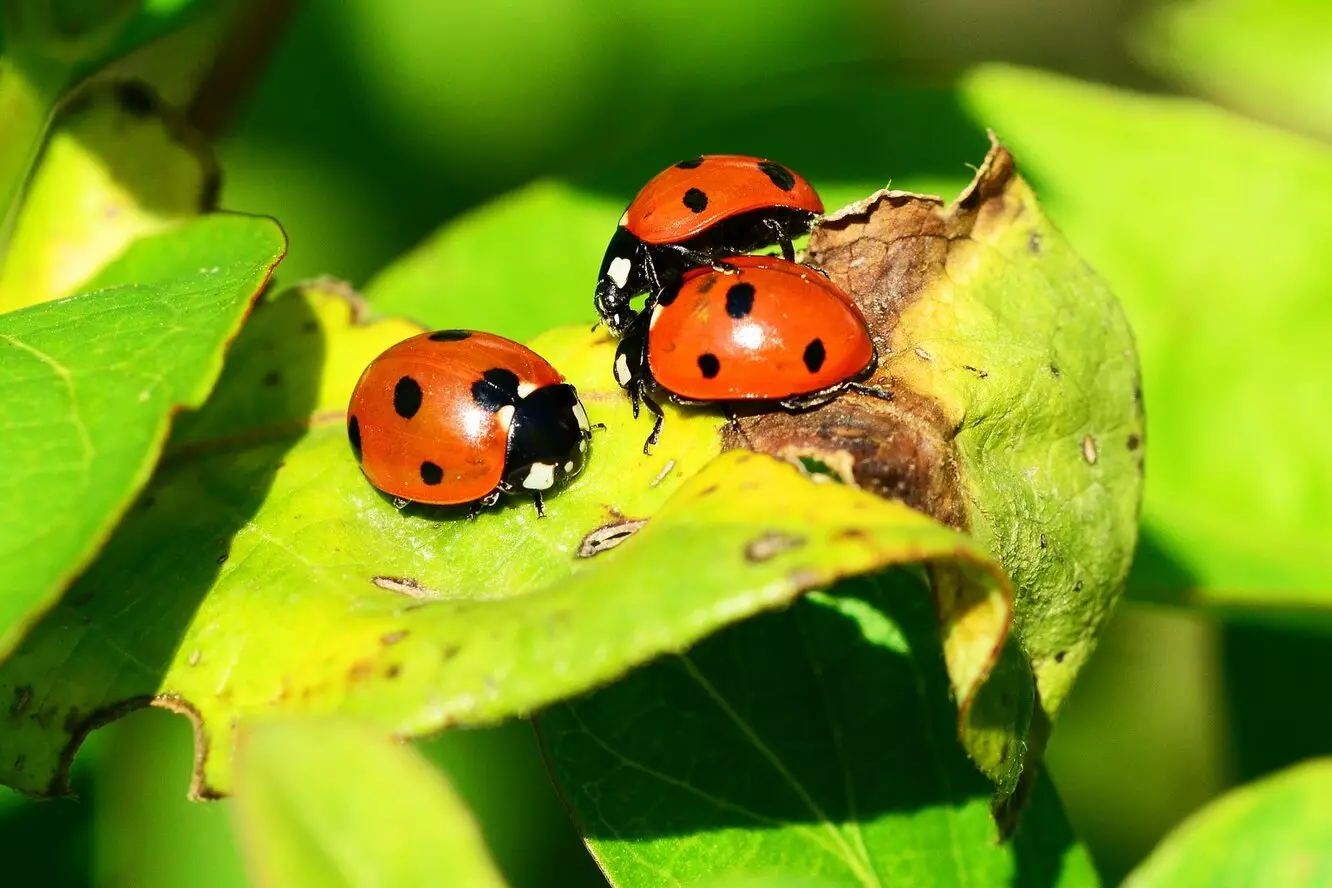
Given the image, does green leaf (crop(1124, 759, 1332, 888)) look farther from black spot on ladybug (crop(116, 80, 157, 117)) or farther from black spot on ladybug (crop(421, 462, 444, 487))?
black spot on ladybug (crop(116, 80, 157, 117))

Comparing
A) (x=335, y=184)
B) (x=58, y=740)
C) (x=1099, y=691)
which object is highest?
(x=58, y=740)

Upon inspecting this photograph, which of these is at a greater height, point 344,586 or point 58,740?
point 344,586

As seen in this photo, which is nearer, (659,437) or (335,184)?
(659,437)

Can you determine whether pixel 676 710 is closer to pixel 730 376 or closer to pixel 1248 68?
pixel 730 376

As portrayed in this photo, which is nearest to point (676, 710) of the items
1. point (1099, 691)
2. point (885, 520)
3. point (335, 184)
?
point (885, 520)

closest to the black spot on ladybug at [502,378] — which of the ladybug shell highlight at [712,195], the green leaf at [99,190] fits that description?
the ladybug shell highlight at [712,195]

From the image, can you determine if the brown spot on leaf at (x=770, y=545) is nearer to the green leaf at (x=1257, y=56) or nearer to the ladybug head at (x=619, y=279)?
the ladybug head at (x=619, y=279)

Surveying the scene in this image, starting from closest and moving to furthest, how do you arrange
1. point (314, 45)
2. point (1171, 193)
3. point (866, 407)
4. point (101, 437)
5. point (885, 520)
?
point (885, 520) < point (101, 437) < point (866, 407) < point (1171, 193) < point (314, 45)
